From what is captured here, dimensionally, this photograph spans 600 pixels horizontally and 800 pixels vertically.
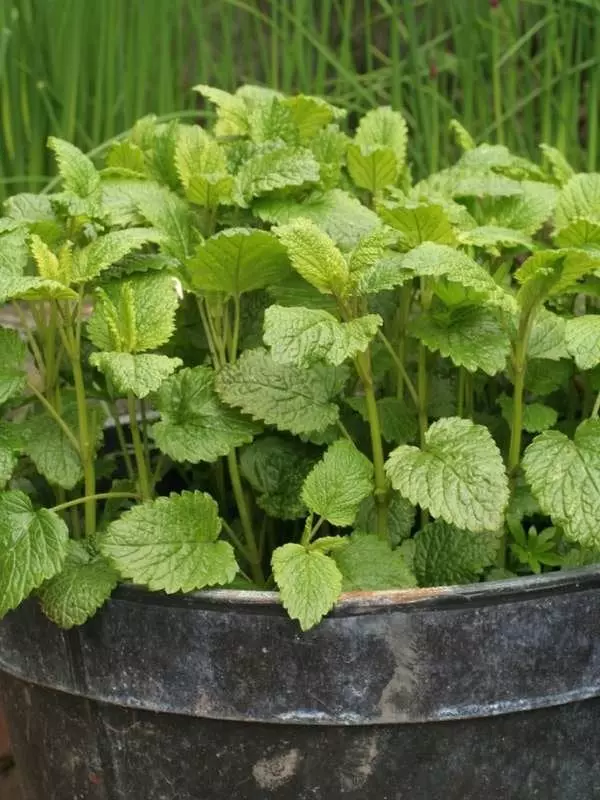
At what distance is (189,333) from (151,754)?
1.33 ft

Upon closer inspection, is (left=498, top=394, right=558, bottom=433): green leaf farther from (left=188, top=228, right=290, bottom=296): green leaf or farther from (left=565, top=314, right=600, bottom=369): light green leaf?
(left=188, top=228, right=290, bottom=296): green leaf

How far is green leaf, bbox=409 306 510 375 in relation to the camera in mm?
967

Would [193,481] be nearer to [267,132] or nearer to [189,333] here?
[189,333]

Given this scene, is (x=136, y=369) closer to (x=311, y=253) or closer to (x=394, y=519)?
(x=311, y=253)

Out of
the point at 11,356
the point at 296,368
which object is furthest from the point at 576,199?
the point at 11,356

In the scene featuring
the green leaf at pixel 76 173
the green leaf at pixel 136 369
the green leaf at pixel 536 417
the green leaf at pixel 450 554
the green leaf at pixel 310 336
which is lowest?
the green leaf at pixel 450 554

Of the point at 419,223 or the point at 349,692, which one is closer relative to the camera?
the point at 349,692

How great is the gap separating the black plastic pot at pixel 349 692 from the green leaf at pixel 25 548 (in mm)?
68

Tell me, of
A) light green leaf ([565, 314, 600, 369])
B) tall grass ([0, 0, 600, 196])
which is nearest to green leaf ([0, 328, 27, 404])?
light green leaf ([565, 314, 600, 369])

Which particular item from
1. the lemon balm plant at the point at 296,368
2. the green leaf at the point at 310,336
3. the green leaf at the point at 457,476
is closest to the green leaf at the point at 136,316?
the lemon balm plant at the point at 296,368

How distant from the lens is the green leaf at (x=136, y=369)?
0.91 m

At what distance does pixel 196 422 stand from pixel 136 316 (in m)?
0.10

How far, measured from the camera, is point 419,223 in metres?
1.04

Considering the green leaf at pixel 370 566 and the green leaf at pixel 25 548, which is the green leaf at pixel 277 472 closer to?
the green leaf at pixel 370 566
